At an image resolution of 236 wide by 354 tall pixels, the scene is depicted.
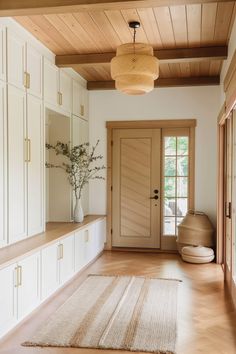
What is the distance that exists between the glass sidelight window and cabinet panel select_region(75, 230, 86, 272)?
70.7 inches

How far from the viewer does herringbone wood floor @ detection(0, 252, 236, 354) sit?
2.99m

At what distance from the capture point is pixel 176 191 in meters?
6.59

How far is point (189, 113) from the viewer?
255 inches

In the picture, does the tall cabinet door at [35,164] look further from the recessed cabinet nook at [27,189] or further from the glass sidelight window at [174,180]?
the glass sidelight window at [174,180]

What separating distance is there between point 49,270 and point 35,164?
1187 mm

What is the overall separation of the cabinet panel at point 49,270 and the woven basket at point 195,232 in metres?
2.48

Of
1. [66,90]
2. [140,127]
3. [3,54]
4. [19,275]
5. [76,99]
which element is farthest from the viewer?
[140,127]

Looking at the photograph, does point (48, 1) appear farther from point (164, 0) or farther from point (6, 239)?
point (6, 239)

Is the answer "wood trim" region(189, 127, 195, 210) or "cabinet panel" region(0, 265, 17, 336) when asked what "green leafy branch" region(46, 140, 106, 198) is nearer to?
"wood trim" region(189, 127, 195, 210)

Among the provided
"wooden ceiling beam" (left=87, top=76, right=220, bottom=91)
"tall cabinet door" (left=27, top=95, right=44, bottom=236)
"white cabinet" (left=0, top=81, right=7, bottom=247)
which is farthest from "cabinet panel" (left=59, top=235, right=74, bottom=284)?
"wooden ceiling beam" (left=87, top=76, right=220, bottom=91)

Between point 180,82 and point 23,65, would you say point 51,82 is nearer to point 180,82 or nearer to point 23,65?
point 23,65

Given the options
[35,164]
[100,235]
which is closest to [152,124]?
[100,235]

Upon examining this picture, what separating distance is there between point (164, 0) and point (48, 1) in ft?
3.09

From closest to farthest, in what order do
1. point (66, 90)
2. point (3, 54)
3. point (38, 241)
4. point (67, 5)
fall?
1. point (67, 5)
2. point (3, 54)
3. point (38, 241)
4. point (66, 90)
